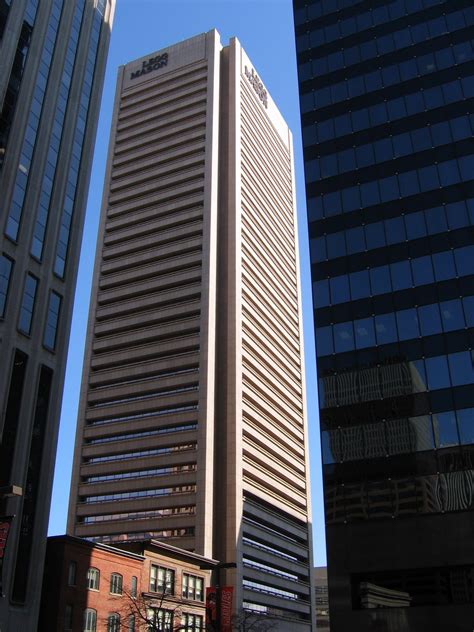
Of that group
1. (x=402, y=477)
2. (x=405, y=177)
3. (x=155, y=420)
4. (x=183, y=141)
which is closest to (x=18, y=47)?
(x=405, y=177)

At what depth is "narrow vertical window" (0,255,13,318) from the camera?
5016cm

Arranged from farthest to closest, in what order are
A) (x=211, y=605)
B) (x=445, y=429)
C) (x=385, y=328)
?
1. (x=211, y=605)
2. (x=385, y=328)
3. (x=445, y=429)

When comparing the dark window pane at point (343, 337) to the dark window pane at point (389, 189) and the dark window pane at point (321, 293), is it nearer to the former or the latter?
the dark window pane at point (321, 293)

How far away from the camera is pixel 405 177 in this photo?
176ft

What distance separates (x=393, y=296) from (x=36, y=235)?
28437 millimetres

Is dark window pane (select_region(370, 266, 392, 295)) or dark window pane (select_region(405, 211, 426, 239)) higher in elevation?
dark window pane (select_region(405, 211, 426, 239))

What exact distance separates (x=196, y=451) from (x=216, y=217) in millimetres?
39332

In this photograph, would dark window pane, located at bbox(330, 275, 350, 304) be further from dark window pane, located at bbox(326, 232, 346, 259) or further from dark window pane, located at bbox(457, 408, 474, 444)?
dark window pane, located at bbox(457, 408, 474, 444)

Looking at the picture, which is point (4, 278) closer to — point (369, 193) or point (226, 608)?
point (369, 193)

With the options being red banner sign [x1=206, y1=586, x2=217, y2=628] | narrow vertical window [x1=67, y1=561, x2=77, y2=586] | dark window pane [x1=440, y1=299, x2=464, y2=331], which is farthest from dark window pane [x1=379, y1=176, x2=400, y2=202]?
narrow vertical window [x1=67, y1=561, x2=77, y2=586]

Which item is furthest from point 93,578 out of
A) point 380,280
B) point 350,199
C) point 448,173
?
point 448,173

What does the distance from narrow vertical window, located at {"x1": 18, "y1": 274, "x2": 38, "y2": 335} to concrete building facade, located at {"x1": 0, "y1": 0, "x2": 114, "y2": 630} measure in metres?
0.11

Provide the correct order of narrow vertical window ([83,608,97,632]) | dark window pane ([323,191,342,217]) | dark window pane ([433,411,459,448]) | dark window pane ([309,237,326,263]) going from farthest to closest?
dark window pane ([323,191,342,217]), dark window pane ([309,237,326,263]), narrow vertical window ([83,608,97,632]), dark window pane ([433,411,459,448])

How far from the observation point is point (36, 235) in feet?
181
